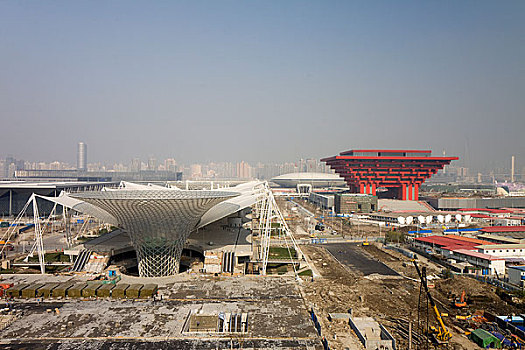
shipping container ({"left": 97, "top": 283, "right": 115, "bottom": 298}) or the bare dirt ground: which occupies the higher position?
shipping container ({"left": 97, "top": 283, "right": 115, "bottom": 298})

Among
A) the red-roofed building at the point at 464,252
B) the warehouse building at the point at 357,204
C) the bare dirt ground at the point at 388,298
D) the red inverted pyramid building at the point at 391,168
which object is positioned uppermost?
the red inverted pyramid building at the point at 391,168

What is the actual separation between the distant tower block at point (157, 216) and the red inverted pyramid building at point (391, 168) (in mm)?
58084

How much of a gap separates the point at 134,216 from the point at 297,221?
48551mm

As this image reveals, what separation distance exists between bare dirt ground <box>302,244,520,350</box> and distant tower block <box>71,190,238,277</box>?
482 inches

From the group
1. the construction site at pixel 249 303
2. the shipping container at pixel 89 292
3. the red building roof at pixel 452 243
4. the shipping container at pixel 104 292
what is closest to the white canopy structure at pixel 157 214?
the construction site at pixel 249 303

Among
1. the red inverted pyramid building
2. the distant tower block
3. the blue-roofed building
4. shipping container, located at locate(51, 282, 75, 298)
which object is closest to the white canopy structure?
the distant tower block

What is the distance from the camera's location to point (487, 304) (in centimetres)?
2666

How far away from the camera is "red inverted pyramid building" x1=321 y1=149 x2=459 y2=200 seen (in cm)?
8181

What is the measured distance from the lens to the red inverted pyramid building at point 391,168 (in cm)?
8181

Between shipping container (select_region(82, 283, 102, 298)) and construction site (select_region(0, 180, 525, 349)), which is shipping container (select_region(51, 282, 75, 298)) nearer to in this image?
construction site (select_region(0, 180, 525, 349))

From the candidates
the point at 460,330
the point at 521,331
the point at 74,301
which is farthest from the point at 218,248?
the point at 521,331

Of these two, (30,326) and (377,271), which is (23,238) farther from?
(377,271)

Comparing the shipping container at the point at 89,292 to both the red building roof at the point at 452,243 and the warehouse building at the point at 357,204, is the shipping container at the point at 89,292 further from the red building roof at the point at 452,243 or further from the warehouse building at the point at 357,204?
the warehouse building at the point at 357,204

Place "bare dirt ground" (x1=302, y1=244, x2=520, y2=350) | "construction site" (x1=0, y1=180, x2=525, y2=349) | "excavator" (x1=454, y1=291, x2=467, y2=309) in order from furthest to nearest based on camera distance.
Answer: "excavator" (x1=454, y1=291, x2=467, y2=309) < "bare dirt ground" (x1=302, y1=244, x2=520, y2=350) < "construction site" (x1=0, y1=180, x2=525, y2=349)
